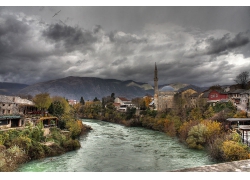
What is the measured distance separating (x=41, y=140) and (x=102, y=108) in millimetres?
24673

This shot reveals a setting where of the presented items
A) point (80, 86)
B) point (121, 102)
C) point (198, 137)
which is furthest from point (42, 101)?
point (121, 102)

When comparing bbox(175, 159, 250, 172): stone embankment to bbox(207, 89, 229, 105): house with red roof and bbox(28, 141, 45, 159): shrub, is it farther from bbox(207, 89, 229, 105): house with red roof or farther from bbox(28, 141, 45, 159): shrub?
bbox(207, 89, 229, 105): house with red roof

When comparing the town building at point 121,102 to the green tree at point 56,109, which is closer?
the green tree at point 56,109

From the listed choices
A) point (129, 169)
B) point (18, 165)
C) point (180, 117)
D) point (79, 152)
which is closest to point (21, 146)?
point (18, 165)

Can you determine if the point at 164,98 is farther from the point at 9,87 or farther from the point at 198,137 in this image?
the point at 9,87

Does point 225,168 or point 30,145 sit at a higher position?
point 225,168

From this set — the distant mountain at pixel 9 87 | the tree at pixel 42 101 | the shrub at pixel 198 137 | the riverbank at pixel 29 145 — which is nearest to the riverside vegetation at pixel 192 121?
the shrub at pixel 198 137

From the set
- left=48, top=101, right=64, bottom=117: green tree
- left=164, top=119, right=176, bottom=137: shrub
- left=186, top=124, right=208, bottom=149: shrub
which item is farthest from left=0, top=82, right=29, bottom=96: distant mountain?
left=164, top=119, right=176, bottom=137: shrub

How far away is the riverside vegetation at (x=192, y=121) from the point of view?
9317mm

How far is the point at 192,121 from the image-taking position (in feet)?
55.3

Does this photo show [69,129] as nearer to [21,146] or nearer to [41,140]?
[41,140]

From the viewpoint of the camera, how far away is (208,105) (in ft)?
64.8

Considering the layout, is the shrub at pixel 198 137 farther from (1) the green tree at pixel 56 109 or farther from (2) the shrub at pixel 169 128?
(1) the green tree at pixel 56 109

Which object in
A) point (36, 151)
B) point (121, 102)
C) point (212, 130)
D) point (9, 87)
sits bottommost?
point (36, 151)
